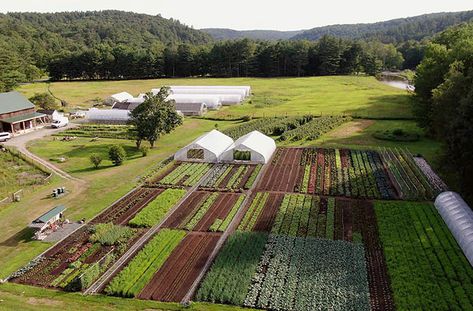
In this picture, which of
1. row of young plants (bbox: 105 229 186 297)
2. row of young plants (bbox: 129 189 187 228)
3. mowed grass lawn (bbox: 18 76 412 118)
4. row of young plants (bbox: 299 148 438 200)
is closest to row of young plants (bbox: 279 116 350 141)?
mowed grass lawn (bbox: 18 76 412 118)

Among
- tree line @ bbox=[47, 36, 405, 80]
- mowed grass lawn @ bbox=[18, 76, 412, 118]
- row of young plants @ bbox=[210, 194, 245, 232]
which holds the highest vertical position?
tree line @ bbox=[47, 36, 405, 80]

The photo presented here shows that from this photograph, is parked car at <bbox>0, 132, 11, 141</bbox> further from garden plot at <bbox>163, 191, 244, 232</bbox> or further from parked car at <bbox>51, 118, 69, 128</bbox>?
garden plot at <bbox>163, 191, 244, 232</bbox>

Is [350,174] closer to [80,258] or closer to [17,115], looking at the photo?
[80,258]

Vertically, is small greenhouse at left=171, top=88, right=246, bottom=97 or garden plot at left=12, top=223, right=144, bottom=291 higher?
small greenhouse at left=171, top=88, right=246, bottom=97

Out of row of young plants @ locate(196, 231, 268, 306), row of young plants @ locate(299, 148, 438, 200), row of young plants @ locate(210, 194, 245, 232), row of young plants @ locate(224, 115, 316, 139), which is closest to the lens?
row of young plants @ locate(196, 231, 268, 306)

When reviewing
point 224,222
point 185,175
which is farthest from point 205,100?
point 224,222

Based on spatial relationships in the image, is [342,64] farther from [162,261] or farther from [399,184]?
[162,261]
